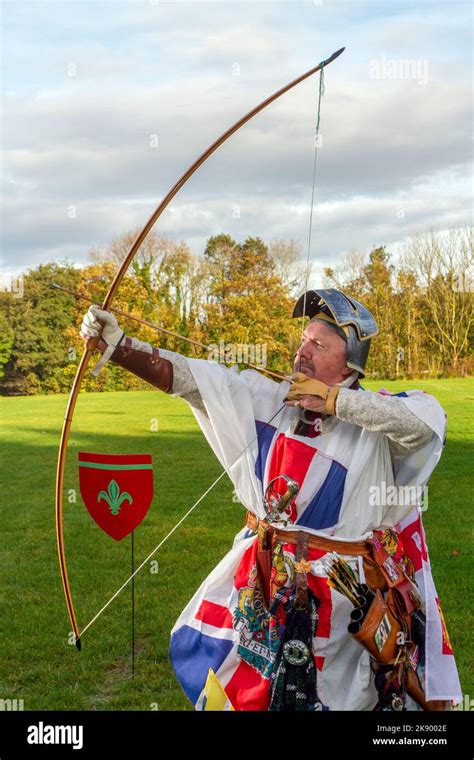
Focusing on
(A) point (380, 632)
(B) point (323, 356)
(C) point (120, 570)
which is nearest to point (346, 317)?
(B) point (323, 356)

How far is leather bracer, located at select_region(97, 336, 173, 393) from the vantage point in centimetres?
281

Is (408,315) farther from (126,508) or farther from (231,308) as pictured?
(126,508)

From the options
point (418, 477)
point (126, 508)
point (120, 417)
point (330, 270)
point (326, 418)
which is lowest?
point (120, 417)

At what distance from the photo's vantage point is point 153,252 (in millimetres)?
22031

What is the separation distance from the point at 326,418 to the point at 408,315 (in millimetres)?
19313

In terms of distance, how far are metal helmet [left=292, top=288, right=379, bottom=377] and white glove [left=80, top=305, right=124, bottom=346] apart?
75cm

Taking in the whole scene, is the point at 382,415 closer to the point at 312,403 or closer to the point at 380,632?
the point at 312,403

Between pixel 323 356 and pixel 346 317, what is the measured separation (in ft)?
0.55

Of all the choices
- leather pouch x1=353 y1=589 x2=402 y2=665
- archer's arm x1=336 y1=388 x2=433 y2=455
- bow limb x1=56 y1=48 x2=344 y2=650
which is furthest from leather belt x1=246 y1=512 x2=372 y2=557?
bow limb x1=56 y1=48 x2=344 y2=650

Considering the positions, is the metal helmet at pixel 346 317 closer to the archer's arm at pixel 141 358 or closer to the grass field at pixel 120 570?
the archer's arm at pixel 141 358

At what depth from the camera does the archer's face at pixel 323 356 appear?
9.74 ft

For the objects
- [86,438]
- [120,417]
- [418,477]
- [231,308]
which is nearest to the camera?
[418,477]

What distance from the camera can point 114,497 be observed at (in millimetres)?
3879

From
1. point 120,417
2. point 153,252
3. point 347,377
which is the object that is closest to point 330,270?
point 153,252
